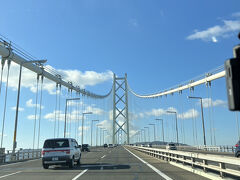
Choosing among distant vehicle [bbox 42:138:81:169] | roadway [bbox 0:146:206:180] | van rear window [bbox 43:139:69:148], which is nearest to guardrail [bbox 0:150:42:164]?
roadway [bbox 0:146:206:180]

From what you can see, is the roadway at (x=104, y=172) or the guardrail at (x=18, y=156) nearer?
the roadway at (x=104, y=172)

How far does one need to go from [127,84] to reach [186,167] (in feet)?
291

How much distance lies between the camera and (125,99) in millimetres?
100062

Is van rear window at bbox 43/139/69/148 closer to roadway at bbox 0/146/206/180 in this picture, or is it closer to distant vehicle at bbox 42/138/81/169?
distant vehicle at bbox 42/138/81/169

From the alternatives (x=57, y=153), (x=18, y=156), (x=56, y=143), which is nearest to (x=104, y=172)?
(x=57, y=153)

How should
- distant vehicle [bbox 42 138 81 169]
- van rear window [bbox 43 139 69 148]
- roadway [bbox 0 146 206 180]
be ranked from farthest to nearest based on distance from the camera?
van rear window [bbox 43 139 69 148] < distant vehicle [bbox 42 138 81 169] < roadway [bbox 0 146 206 180]

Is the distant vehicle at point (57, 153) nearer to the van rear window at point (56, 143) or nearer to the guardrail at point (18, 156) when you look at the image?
the van rear window at point (56, 143)

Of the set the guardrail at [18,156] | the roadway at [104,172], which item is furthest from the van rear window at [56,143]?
the guardrail at [18,156]

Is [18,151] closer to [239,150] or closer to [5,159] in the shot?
[5,159]

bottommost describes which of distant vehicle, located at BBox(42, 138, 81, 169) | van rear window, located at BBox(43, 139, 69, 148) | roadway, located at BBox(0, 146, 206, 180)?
roadway, located at BBox(0, 146, 206, 180)

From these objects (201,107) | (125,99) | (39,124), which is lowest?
(39,124)

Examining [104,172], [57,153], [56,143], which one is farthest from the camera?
[56,143]

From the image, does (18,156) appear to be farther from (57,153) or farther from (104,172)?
(104,172)

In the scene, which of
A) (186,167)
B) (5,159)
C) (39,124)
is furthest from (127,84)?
(186,167)
